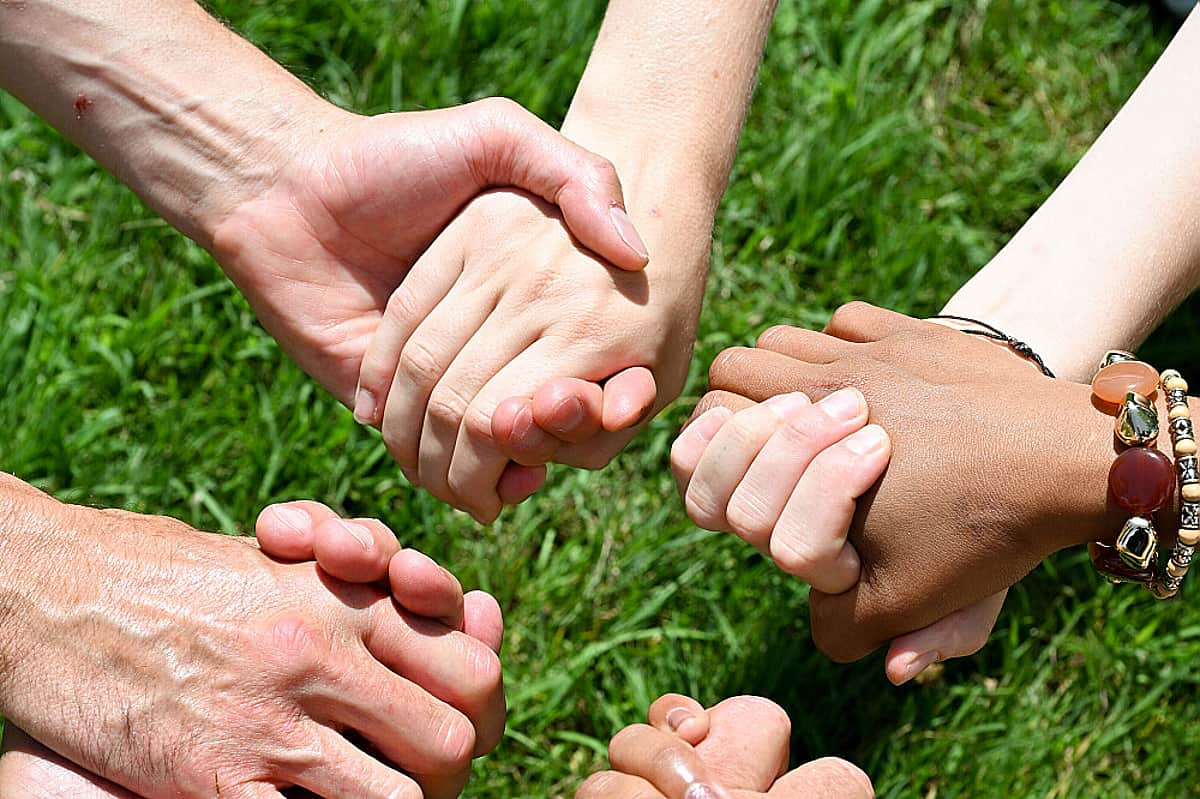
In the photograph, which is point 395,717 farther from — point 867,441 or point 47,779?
point 867,441

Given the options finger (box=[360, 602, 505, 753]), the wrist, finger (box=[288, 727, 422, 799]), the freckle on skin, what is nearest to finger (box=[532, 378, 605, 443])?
finger (box=[360, 602, 505, 753])

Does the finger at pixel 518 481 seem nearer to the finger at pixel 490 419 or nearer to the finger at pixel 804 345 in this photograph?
the finger at pixel 490 419

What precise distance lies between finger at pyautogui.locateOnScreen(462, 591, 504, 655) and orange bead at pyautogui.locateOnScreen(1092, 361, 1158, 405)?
950 mm

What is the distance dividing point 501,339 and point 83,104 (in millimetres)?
986

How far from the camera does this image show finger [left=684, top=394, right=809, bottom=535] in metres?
1.97

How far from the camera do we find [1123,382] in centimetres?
Answer: 183

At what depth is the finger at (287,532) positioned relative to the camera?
78.1 inches

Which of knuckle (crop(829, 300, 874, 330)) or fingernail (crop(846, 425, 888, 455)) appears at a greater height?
knuckle (crop(829, 300, 874, 330))

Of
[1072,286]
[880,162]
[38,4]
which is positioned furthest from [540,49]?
[1072,286]

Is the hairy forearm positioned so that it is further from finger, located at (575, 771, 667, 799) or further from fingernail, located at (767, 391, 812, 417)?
finger, located at (575, 771, 667, 799)

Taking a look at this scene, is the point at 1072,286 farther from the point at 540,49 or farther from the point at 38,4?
the point at 38,4

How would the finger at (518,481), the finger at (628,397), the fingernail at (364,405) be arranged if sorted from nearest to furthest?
the finger at (628,397) < the finger at (518,481) < the fingernail at (364,405)

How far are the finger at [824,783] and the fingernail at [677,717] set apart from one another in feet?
0.50

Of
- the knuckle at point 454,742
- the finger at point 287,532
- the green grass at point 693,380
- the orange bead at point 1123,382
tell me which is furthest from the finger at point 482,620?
the orange bead at point 1123,382
